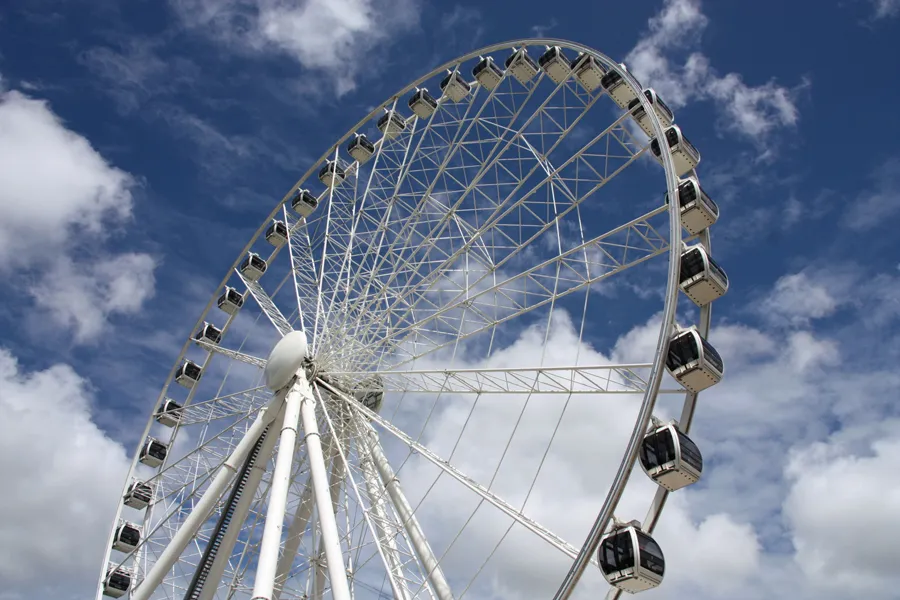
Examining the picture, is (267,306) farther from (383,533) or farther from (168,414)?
(383,533)

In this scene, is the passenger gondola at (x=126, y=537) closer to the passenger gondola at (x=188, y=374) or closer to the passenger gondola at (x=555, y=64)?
the passenger gondola at (x=188, y=374)

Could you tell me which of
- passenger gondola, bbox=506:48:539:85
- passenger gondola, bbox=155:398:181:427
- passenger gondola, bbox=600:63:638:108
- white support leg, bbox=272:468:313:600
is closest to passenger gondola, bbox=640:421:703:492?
passenger gondola, bbox=600:63:638:108

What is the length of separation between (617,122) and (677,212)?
13.2 ft

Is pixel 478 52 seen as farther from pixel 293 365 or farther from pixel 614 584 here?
pixel 614 584

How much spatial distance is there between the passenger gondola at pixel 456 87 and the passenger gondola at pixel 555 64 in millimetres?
3841

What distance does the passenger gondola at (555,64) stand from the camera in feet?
67.2

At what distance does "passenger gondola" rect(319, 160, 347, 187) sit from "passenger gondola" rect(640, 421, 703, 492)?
17166mm

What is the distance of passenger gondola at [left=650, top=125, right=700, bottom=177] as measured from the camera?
16.0 meters

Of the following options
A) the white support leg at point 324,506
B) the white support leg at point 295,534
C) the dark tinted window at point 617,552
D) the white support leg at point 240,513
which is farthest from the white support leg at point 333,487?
the dark tinted window at point 617,552

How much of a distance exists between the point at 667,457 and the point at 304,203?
60.6 feet

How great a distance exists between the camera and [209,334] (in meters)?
27.5

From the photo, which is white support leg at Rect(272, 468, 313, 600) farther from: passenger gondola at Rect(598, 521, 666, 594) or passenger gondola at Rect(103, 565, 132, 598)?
passenger gondola at Rect(598, 521, 666, 594)

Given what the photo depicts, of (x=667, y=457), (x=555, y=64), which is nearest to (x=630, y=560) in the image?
(x=667, y=457)

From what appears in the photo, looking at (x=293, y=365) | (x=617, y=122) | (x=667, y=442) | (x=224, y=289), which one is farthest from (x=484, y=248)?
(x=224, y=289)
